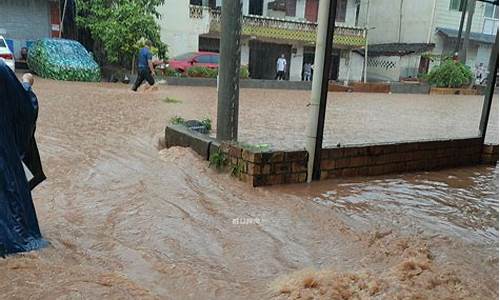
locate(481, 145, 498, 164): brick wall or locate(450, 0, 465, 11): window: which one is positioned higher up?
locate(450, 0, 465, 11): window

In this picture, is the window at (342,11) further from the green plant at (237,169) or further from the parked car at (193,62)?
the green plant at (237,169)

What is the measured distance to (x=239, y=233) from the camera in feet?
12.6

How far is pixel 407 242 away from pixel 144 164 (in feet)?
11.0

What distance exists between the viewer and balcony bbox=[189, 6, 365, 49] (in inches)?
984

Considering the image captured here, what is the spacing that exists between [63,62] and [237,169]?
13.8 meters

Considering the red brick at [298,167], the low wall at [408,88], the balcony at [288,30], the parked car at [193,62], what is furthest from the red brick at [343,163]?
the balcony at [288,30]

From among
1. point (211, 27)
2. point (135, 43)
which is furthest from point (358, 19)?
point (135, 43)

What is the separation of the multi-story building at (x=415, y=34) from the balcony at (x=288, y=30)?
324cm

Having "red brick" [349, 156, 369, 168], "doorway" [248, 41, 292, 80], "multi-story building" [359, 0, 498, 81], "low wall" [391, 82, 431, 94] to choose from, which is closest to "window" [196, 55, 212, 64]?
"doorway" [248, 41, 292, 80]

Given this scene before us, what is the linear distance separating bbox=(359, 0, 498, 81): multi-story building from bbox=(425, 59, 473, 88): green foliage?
2.86 meters

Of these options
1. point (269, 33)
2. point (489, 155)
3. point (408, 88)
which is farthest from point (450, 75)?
point (489, 155)

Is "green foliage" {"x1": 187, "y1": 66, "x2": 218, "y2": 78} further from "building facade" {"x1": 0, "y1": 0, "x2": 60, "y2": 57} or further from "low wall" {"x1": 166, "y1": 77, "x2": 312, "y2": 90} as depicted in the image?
"building facade" {"x1": 0, "y1": 0, "x2": 60, "y2": 57}

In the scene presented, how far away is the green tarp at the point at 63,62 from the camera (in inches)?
655

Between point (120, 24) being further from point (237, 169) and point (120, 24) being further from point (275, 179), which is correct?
point (275, 179)
